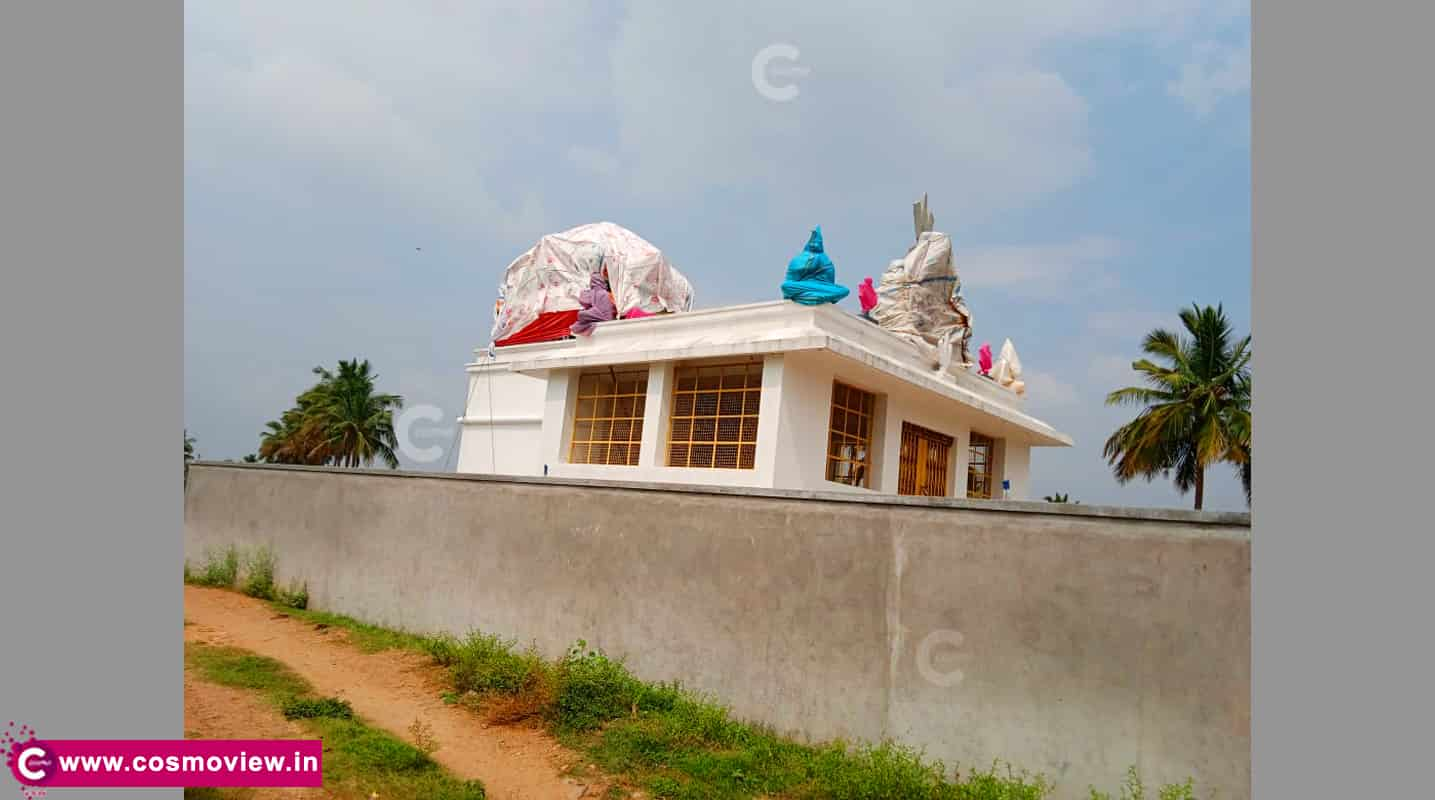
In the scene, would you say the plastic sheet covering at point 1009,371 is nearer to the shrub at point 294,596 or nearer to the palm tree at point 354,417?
the shrub at point 294,596

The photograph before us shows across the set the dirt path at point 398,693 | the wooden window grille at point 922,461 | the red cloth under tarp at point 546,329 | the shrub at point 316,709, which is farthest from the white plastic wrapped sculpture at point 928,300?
the shrub at point 316,709

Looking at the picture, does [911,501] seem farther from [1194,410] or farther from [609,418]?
[1194,410]

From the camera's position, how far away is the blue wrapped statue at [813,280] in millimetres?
11469

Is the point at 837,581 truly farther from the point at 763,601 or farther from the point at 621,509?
the point at 621,509

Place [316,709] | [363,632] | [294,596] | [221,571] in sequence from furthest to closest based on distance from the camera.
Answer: [221,571]
[294,596]
[363,632]
[316,709]

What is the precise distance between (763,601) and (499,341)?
13471 millimetres

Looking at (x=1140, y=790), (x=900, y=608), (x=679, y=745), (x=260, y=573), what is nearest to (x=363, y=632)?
(x=260, y=573)

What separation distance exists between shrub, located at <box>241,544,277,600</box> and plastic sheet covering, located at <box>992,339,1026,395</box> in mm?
12727

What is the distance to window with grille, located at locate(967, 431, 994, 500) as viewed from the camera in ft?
50.9

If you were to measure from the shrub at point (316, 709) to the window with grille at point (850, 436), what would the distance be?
21.7 feet

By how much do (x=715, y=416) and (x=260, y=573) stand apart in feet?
21.1

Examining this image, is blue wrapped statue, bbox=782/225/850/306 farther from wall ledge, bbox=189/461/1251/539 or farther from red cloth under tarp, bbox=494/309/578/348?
red cloth under tarp, bbox=494/309/578/348

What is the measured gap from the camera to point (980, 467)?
15867mm

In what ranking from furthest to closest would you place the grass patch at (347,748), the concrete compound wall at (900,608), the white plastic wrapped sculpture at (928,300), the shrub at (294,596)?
the white plastic wrapped sculpture at (928,300) → the shrub at (294,596) → the grass patch at (347,748) → the concrete compound wall at (900,608)
